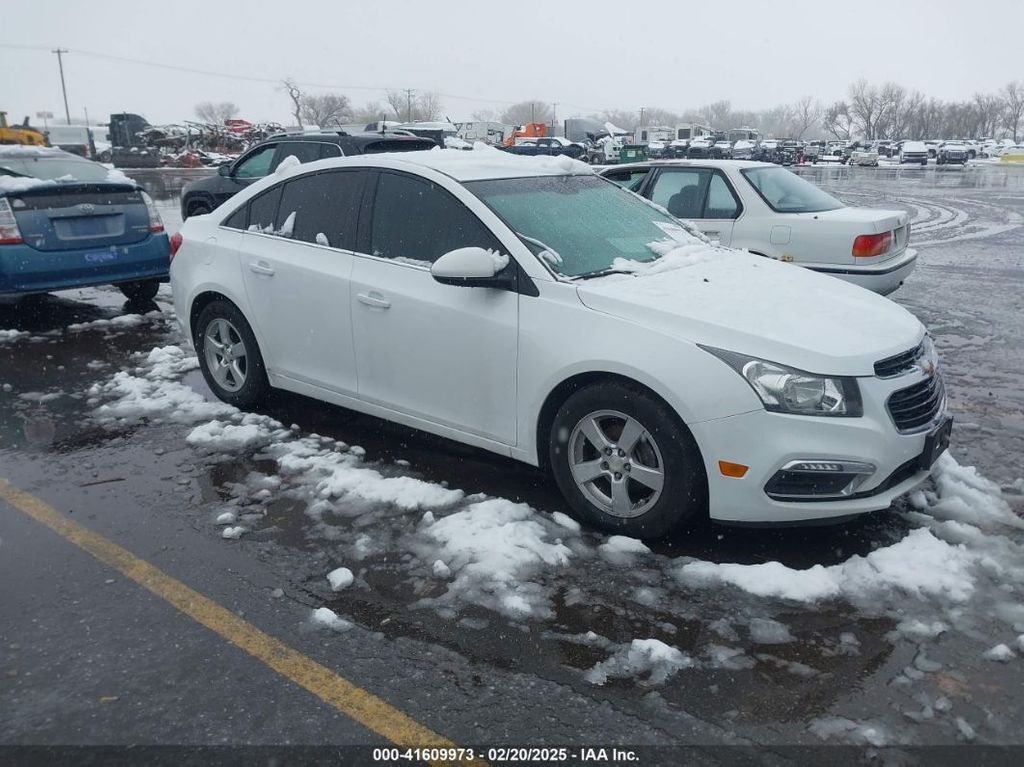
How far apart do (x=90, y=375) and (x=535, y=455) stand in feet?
13.9

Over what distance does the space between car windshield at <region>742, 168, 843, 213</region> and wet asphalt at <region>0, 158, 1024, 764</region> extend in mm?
3326

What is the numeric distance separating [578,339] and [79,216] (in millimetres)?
6168

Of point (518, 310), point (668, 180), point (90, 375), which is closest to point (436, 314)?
point (518, 310)

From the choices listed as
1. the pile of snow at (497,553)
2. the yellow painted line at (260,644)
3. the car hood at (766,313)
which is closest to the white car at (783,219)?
the car hood at (766,313)

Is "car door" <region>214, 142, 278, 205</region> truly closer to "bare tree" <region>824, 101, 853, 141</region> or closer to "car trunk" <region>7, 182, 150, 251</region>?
"car trunk" <region>7, 182, 150, 251</region>

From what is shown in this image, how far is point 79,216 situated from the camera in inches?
308

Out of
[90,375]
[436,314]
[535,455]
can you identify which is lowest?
[90,375]

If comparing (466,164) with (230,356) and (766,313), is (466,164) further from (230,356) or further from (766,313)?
(230,356)

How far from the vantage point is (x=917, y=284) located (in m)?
9.91

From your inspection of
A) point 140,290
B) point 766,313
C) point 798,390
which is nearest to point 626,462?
point 798,390

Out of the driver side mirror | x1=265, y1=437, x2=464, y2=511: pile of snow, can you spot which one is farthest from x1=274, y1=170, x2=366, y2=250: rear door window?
x1=265, y1=437, x2=464, y2=511: pile of snow

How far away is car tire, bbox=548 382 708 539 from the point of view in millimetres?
3516

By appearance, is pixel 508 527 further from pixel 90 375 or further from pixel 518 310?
pixel 90 375

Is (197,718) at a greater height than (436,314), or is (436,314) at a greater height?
(436,314)
